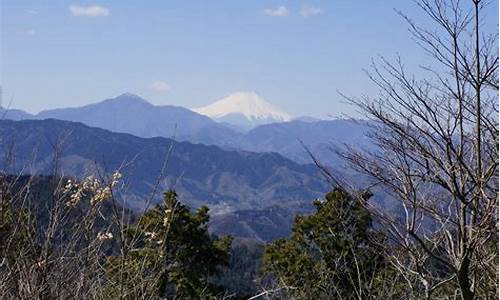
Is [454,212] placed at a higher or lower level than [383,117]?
lower

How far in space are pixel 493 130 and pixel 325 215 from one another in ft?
47.0

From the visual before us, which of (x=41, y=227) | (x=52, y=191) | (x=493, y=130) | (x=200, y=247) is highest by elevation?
(x=493, y=130)

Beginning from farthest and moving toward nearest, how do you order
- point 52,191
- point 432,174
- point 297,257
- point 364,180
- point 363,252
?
point 297,257
point 363,252
point 364,180
point 432,174
point 52,191

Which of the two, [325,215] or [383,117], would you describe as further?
[325,215]

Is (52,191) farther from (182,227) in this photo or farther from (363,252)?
(182,227)

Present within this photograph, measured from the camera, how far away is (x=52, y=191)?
3.32 metres

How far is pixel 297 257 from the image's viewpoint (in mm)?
18359

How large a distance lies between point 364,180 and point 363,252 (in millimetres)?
11510

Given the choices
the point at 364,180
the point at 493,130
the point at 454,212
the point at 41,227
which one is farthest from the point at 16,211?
the point at 493,130

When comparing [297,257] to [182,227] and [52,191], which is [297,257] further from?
[52,191]

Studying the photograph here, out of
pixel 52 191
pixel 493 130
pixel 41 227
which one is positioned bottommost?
pixel 41 227

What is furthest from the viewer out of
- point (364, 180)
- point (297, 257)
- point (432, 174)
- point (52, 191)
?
point (297, 257)

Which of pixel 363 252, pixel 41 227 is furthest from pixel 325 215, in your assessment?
pixel 41 227

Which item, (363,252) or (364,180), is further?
(363,252)
